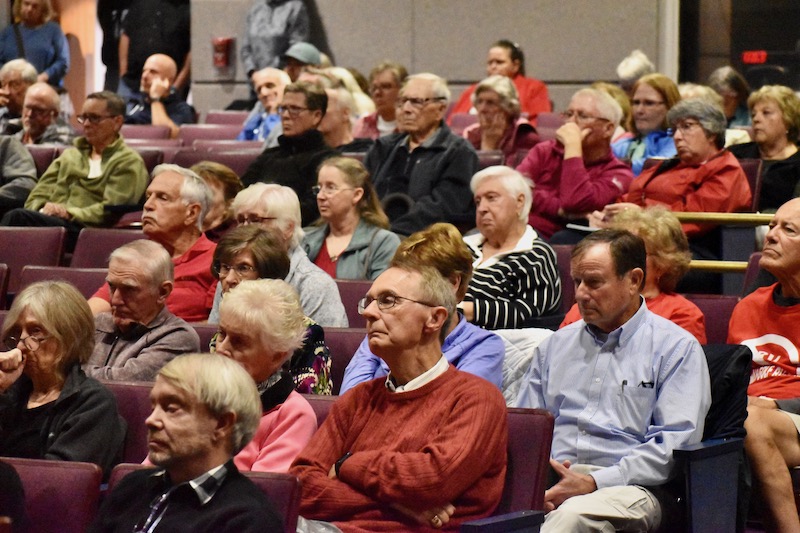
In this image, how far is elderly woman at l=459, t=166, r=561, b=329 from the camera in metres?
3.92

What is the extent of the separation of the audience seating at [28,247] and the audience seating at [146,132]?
3.01 metres

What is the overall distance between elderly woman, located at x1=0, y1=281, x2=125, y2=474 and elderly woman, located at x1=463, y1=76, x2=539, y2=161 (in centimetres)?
323

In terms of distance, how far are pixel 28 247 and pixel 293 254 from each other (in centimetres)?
122

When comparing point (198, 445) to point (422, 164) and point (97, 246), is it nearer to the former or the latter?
point (97, 246)

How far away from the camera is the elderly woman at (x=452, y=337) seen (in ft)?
10.6

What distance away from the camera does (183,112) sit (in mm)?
8586

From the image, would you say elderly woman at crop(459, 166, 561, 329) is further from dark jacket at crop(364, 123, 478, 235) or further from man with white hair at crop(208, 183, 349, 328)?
dark jacket at crop(364, 123, 478, 235)

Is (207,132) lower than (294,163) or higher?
higher

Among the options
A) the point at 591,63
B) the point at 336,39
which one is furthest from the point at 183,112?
the point at 591,63

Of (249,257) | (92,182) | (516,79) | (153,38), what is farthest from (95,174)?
(153,38)

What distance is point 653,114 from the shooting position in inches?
232

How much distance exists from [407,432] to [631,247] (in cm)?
86

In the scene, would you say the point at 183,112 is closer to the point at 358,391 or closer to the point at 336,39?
the point at 336,39

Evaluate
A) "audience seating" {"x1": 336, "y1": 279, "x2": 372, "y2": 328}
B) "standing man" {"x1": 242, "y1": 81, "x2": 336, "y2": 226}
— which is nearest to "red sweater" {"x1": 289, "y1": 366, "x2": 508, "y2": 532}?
"audience seating" {"x1": 336, "y1": 279, "x2": 372, "y2": 328}
